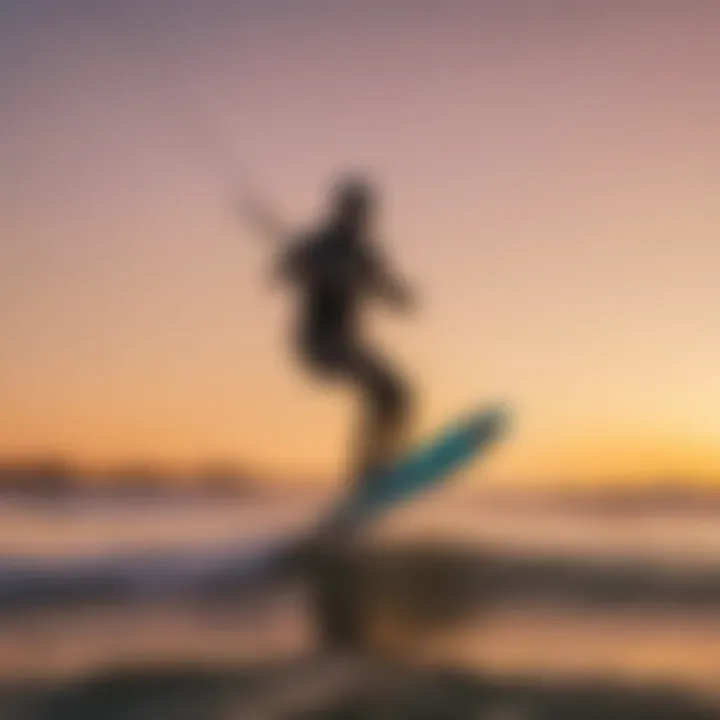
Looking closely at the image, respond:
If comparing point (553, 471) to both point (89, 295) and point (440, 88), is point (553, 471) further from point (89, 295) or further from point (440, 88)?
point (89, 295)

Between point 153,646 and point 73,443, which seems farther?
point 73,443

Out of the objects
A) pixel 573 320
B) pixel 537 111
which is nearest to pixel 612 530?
pixel 573 320

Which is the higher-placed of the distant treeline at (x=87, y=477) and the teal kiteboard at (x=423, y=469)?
the distant treeline at (x=87, y=477)

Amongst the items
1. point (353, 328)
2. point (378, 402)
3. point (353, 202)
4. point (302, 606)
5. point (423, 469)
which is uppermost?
point (353, 202)

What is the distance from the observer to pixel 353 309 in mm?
1451

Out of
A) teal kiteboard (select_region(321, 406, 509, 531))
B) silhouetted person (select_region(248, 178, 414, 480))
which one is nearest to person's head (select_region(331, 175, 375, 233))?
silhouetted person (select_region(248, 178, 414, 480))

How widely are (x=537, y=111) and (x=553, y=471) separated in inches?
22.7

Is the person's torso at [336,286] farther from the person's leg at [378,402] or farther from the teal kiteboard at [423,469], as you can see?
the teal kiteboard at [423,469]

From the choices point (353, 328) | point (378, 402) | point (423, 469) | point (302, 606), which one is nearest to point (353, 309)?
point (353, 328)

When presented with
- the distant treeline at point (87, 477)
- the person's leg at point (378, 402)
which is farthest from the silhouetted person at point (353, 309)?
the distant treeline at point (87, 477)

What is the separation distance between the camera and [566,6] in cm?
151

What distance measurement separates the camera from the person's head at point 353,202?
1460mm

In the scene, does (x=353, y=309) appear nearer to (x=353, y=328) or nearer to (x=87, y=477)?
(x=353, y=328)

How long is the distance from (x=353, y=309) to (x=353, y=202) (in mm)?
170
